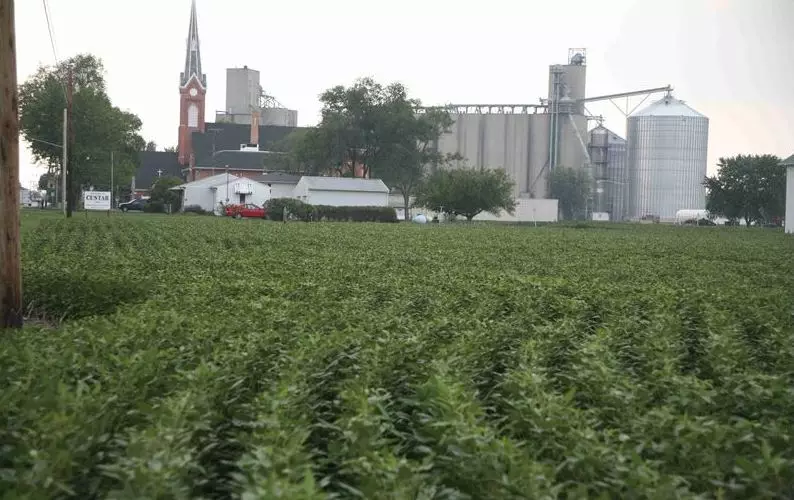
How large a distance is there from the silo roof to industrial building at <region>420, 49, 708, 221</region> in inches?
4.3

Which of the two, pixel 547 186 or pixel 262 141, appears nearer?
pixel 547 186

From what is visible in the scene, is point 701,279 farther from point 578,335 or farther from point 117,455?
point 117,455

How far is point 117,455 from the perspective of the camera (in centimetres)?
513

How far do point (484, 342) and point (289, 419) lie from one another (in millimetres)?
3390

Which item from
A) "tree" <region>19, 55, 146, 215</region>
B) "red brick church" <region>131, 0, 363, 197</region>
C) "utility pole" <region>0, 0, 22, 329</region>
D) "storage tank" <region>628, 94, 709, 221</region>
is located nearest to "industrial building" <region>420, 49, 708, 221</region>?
"storage tank" <region>628, 94, 709, 221</region>

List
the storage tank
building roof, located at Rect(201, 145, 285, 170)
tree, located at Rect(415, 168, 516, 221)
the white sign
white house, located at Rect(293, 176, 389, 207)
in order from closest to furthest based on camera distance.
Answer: the white sign, tree, located at Rect(415, 168, 516, 221), white house, located at Rect(293, 176, 389, 207), the storage tank, building roof, located at Rect(201, 145, 285, 170)

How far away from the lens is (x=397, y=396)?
7453mm

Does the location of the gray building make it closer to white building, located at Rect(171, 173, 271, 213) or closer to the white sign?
white building, located at Rect(171, 173, 271, 213)

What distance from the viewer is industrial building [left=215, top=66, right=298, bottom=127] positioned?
13962 centimetres

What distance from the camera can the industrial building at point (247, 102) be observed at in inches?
5497

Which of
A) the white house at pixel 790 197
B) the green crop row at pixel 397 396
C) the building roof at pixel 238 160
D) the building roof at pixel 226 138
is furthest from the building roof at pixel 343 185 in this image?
the green crop row at pixel 397 396

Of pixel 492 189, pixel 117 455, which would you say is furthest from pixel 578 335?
pixel 492 189

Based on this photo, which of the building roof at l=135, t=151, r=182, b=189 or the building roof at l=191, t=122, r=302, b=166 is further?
the building roof at l=135, t=151, r=182, b=189

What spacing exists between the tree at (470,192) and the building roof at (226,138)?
36283mm
